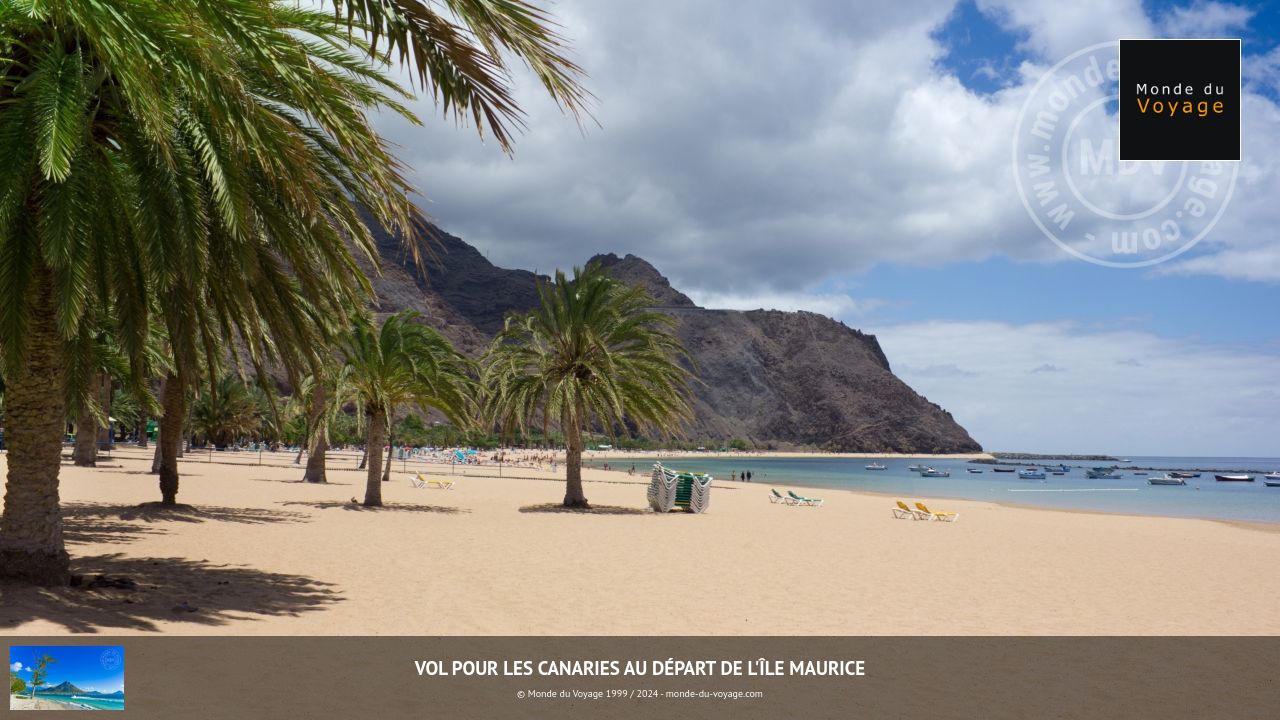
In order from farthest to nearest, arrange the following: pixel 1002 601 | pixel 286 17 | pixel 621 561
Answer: pixel 621 561 → pixel 1002 601 → pixel 286 17

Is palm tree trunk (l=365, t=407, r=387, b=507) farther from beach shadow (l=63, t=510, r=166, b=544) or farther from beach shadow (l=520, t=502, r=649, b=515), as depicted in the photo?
beach shadow (l=63, t=510, r=166, b=544)

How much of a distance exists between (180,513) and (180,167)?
38.4 ft

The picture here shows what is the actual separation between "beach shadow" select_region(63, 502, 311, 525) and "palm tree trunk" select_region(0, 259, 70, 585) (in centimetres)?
768

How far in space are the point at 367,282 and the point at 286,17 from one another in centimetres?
246

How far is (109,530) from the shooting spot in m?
12.5

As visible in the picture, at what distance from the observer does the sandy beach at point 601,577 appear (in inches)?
284

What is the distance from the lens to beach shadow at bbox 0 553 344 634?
6453mm

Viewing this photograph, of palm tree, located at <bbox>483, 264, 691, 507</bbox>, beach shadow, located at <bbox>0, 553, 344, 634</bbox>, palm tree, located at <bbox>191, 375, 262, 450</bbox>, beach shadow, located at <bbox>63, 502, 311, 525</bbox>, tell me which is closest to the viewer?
beach shadow, located at <bbox>0, 553, 344, 634</bbox>

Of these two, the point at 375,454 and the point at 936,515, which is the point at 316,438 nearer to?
the point at 375,454

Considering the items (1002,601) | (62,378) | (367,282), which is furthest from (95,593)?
(1002,601)
